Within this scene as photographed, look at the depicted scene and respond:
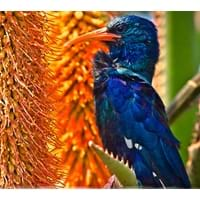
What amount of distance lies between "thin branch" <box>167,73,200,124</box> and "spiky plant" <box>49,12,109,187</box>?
0.23 metres

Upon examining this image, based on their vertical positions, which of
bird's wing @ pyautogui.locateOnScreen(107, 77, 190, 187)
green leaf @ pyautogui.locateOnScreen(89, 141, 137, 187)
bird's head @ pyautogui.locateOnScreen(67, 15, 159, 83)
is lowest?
green leaf @ pyautogui.locateOnScreen(89, 141, 137, 187)

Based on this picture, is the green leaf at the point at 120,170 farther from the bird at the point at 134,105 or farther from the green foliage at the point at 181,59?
the green foliage at the point at 181,59

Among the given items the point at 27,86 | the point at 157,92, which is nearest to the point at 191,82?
the point at 157,92

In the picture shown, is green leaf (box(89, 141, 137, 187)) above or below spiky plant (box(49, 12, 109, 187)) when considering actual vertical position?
below

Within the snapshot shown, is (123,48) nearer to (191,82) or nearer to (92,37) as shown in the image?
(92,37)

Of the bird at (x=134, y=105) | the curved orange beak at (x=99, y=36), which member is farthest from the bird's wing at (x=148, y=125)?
the curved orange beak at (x=99, y=36)

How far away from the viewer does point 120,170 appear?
1.70 m

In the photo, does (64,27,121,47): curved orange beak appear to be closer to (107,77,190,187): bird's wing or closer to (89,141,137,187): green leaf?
(107,77,190,187): bird's wing

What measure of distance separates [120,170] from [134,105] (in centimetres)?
19

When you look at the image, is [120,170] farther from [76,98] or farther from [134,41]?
[134,41]

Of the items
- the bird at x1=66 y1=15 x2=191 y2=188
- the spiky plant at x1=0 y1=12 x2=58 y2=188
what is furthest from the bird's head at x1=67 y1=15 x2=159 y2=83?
the spiky plant at x1=0 y1=12 x2=58 y2=188

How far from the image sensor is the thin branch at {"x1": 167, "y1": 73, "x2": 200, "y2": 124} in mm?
1676

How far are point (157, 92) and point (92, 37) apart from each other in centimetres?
25

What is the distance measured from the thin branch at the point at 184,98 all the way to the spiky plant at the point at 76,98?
23cm
